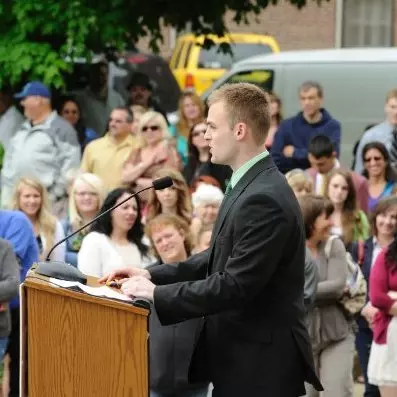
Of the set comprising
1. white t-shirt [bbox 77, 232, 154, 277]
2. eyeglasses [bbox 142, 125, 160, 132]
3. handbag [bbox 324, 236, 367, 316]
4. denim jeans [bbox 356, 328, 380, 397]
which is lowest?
denim jeans [bbox 356, 328, 380, 397]

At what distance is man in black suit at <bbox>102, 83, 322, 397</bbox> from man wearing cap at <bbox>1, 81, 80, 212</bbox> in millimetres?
8263

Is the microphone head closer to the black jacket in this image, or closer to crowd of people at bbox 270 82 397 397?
the black jacket

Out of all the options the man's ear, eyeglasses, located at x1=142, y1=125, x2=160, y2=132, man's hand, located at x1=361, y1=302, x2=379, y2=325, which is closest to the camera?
the man's ear

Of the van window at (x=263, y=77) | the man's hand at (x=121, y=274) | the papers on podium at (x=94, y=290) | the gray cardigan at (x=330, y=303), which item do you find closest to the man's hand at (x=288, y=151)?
the van window at (x=263, y=77)

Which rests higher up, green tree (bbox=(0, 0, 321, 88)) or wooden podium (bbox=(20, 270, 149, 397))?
green tree (bbox=(0, 0, 321, 88))

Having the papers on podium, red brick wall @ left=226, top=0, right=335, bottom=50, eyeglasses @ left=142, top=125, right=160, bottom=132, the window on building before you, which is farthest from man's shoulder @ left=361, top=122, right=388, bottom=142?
the window on building

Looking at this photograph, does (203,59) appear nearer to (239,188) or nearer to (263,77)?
(263,77)

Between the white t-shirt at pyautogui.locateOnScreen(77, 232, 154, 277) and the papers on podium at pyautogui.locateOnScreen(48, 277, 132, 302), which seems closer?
the papers on podium at pyautogui.locateOnScreen(48, 277, 132, 302)

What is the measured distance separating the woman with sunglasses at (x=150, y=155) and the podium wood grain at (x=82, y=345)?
7.72 m

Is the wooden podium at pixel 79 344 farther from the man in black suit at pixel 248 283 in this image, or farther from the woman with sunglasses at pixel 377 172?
the woman with sunglasses at pixel 377 172

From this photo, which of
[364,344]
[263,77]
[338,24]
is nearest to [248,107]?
[364,344]

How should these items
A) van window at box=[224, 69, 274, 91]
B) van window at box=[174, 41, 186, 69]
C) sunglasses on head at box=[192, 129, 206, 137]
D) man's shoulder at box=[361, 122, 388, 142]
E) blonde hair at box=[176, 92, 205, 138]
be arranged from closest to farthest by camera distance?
sunglasses on head at box=[192, 129, 206, 137] < man's shoulder at box=[361, 122, 388, 142] < blonde hair at box=[176, 92, 205, 138] < van window at box=[224, 69, 274, 91] < van window at box=[174, 41, 186, 69]

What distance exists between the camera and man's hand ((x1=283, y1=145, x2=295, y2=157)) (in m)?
14.7

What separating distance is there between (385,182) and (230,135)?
7.43m
